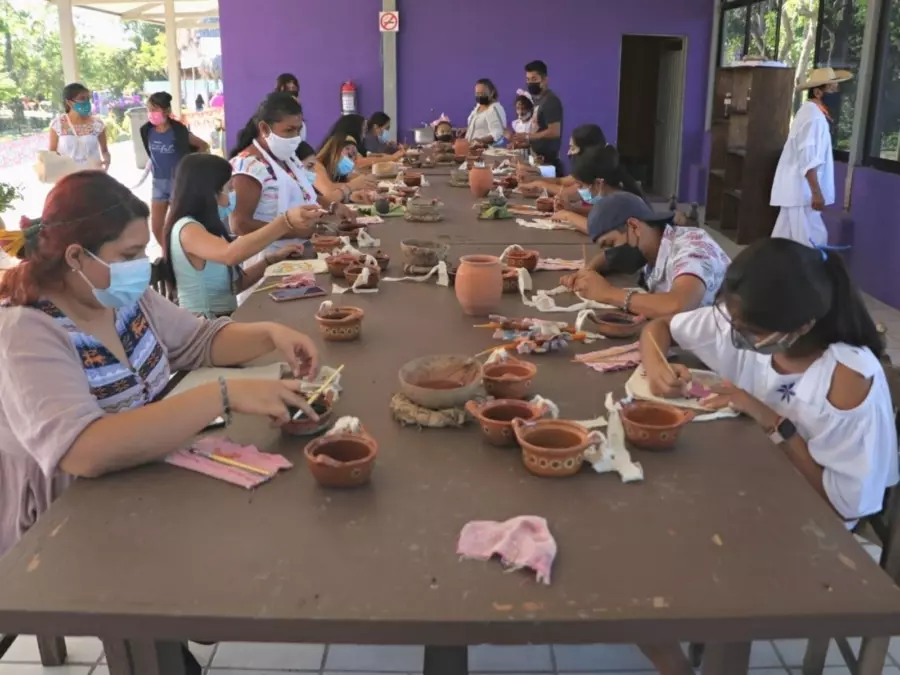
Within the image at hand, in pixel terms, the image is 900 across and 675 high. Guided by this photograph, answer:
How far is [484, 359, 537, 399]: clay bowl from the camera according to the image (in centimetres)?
162

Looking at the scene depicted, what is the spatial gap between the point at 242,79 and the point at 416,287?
7405mm

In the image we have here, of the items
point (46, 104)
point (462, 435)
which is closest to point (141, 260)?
point (462, 435)

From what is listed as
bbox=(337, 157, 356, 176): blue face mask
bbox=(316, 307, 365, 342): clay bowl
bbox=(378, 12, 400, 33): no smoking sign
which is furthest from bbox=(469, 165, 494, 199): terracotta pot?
bbox=(378, 12, 400, 33): no smoking sign

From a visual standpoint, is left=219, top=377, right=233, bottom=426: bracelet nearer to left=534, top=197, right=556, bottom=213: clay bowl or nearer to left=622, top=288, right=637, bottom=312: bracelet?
left=622, top=288, right=637, bottom=312: bracelet

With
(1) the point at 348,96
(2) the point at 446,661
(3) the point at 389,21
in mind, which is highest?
(3) the point at 389,21

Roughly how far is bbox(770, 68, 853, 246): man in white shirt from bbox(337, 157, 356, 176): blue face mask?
2961 millimetres

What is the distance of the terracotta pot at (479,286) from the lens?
2191 mm

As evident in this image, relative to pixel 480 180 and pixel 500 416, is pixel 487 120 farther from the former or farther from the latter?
pixel 500 416

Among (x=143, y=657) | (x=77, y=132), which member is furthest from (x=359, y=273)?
(x=77, y=132)

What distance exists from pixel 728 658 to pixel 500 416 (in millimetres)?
557

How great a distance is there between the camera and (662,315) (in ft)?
7.07

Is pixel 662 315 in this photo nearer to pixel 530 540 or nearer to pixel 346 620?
pixel 530 540

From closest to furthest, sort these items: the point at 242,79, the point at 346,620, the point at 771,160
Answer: the point at 346,620
the point at 771,160
the point at 242,79

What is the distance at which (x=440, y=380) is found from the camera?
1656 millimetres
